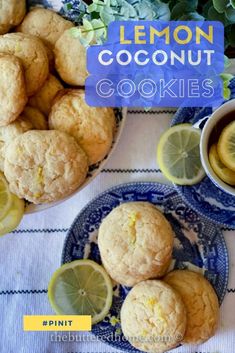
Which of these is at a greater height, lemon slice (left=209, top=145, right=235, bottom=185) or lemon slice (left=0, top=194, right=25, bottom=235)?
lemon slice (left=209, top=145, right=235, bottom=185)

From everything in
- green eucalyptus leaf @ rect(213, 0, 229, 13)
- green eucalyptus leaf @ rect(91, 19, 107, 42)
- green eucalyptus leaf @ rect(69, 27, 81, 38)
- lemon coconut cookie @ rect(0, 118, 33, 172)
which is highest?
green eucalyptus leaf @ rect(213, 0, 229, 13)

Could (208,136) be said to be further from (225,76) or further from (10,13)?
(10,13)

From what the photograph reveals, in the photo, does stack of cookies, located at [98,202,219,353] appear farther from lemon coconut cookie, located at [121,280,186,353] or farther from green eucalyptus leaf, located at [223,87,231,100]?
green eucalyptus leaf, located at [223,87,231,100]

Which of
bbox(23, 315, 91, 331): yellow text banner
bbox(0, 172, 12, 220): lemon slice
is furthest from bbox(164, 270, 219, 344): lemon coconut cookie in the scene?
bbox(0, 172, 12, 220): lemon slice

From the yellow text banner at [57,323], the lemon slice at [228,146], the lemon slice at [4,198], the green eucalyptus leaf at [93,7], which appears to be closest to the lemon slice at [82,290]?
the yellow text banner at [57,323]

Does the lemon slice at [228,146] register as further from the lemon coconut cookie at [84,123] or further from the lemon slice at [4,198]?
the lemon slice at [4,198]

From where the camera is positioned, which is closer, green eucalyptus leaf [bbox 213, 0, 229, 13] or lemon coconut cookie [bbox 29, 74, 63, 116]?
green eucalyptus leaf [bbox 213, 0, 229, 13]

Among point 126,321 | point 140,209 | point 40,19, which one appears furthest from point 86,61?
point 126,321

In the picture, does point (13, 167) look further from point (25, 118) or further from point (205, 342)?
point (205, 342)
